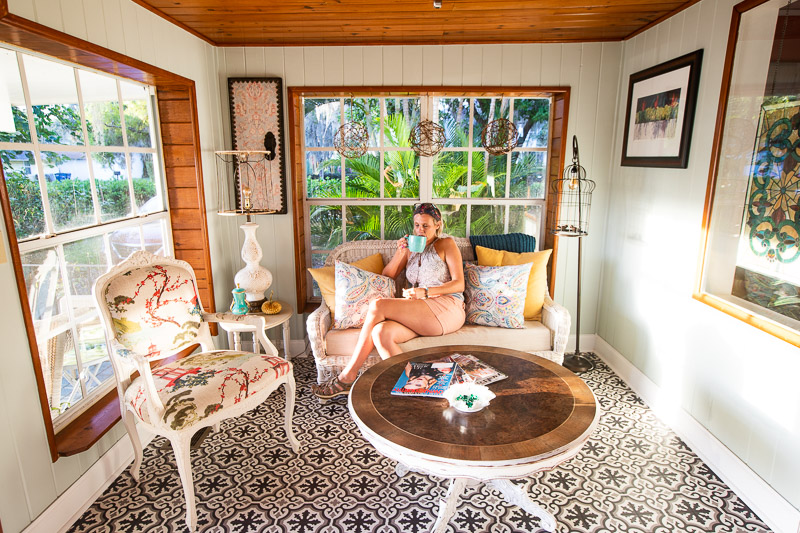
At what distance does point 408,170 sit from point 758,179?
8.81 ft

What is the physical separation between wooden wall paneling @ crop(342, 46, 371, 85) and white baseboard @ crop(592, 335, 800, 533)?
9.49 ft

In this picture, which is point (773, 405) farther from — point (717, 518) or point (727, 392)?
point (717, 518)

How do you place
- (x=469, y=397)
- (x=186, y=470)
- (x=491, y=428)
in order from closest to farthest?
(x=491, y=428)
(x=469, y=397)
(x=186, y=470)

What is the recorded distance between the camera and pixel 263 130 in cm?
355

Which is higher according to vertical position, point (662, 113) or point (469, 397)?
point (662, 113)

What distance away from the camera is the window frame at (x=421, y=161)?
11.4 feet

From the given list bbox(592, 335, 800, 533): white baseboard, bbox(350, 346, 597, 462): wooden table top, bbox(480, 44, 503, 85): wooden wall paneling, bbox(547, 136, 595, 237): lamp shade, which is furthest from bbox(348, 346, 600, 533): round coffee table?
bbox(480, 44, 503, 85): wooden wall paneling

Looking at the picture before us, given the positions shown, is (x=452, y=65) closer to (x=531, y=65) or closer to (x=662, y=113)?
(x=531, y=65)

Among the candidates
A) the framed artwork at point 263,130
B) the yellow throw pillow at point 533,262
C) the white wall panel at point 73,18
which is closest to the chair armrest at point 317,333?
the framed artwork at point 263,130

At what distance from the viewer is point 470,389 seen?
188 cm

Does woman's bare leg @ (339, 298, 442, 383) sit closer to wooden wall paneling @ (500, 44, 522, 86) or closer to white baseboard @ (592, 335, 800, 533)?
white baseboard @ (592, 335, 800, 533)

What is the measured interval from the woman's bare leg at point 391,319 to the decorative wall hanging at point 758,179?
1.56 metres

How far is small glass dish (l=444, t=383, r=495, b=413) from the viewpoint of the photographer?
6.08 feet

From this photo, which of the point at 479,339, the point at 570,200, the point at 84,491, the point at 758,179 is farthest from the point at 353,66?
the point at 84,491
